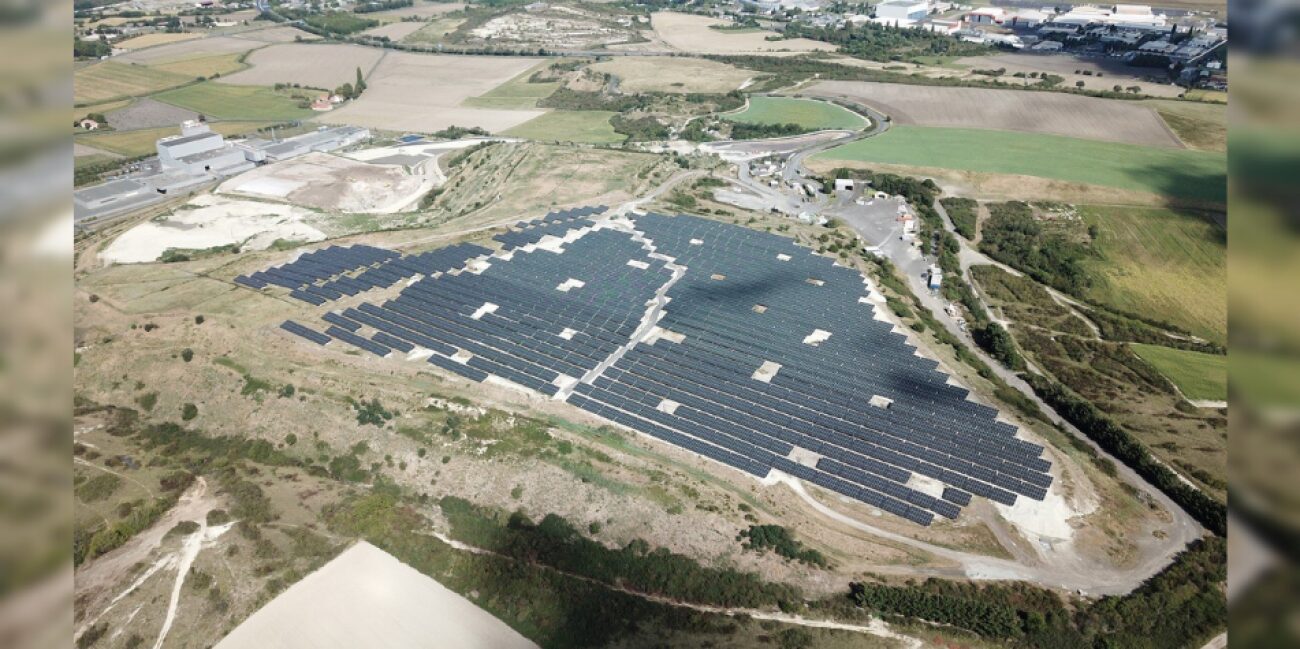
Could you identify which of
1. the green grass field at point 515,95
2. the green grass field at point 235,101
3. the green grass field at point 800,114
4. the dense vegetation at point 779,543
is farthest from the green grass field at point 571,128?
the dense vegetation at point 779,543

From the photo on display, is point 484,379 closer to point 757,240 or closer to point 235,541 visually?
point 235,541

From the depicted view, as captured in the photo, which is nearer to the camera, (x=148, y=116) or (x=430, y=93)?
(x=148, y=116)

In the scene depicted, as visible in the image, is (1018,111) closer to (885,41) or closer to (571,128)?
(885,41)

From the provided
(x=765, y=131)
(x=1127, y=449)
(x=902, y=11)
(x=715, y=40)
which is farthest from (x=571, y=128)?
(x=902, y=11)

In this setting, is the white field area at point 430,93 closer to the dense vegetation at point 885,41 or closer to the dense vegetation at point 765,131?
the dense vegetation at point 765,131

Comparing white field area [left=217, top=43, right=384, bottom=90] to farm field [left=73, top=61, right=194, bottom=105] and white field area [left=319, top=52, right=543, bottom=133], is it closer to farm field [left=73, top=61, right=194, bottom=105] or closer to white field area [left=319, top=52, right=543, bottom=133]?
white field area [left=319, top=52, right=543, bottom=133]

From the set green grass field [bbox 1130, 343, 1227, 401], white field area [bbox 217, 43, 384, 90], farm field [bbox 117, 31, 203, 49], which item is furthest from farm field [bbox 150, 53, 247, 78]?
green grass field [bbox 1130, 343, 1227, 401]
